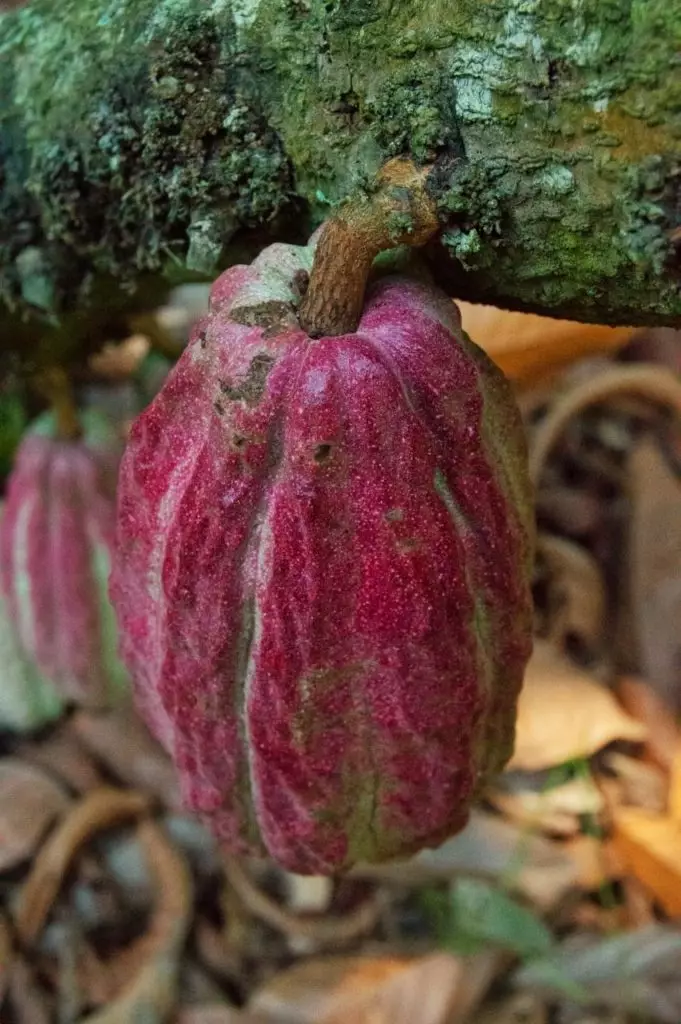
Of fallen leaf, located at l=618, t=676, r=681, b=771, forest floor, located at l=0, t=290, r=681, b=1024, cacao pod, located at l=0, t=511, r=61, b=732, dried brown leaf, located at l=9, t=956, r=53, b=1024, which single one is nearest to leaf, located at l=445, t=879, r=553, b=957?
forest floor, located at l=0, t=290, r=681, b=1024

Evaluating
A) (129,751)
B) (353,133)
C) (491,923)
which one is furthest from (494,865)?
(353,133)

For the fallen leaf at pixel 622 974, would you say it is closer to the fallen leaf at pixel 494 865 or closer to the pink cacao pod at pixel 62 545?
the fallen leaf at pixel 494 865

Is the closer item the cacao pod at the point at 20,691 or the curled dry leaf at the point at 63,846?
the curled dry leaf at the point at 63,846

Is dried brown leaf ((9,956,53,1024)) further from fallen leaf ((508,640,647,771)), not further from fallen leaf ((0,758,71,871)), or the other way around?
fallen leaf ((508,640,647,771))

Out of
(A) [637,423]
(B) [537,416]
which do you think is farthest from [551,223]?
(A) [637,423]

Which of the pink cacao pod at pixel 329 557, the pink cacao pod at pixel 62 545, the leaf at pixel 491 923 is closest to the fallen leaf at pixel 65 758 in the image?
the pink cacao pod at pixel 62 545

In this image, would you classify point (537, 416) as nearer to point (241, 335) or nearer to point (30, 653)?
point (30, 653)
